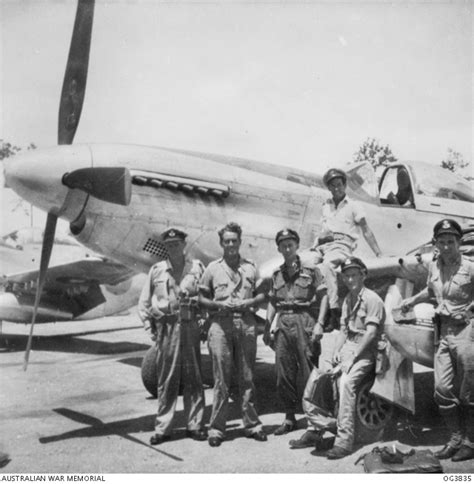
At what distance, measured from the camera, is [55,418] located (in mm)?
5035

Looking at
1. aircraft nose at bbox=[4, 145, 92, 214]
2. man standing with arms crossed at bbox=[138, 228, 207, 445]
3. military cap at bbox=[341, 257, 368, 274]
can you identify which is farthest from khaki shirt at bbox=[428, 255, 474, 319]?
aircraft nose at bbox=[4, 145, 92, 214]

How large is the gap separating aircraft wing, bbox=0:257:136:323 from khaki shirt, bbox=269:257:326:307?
748 centimetres

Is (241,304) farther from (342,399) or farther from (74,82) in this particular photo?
(74,82)

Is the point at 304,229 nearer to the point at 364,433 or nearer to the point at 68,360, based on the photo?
the point at 364,433

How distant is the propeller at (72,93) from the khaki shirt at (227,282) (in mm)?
2358

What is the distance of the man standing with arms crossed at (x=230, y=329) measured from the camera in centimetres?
424

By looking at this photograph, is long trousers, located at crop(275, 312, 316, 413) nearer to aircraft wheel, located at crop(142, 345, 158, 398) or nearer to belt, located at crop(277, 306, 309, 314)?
belt, located at crop(277, 306, 309, 314)

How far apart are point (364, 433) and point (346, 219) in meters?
2.01

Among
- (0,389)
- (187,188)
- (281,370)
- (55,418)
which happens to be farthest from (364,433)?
(0,389)

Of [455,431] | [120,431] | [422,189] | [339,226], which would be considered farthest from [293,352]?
[422,189]

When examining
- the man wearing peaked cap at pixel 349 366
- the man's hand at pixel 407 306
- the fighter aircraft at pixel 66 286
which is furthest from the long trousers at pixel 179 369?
the fighter aircraft at pixel 66 286

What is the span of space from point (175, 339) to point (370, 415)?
1.66m

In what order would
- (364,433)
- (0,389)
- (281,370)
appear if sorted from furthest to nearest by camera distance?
1. (0,389)
2. (281,370)
3. (364,433)

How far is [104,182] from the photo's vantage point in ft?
17.7
